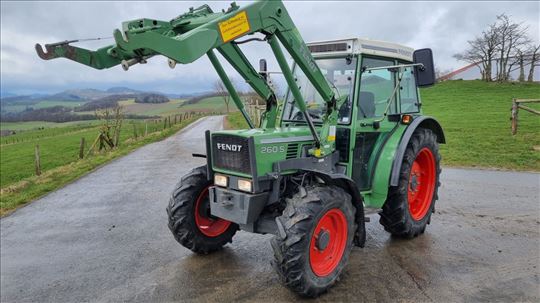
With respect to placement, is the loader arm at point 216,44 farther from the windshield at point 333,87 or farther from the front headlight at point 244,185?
the front headlight at point 244,185

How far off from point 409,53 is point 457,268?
9.32ft

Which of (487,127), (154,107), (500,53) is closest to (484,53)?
(500,53)

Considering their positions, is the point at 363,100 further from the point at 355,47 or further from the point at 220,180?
the point at 220,180

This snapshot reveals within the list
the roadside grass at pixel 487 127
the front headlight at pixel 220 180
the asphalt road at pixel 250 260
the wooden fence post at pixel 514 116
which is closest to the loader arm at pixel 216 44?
the front headlight at pixel 220 180

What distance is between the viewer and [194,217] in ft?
15.4

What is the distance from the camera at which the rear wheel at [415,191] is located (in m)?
4.86

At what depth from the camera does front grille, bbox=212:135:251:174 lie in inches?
155

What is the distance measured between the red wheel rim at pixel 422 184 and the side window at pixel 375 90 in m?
0.92

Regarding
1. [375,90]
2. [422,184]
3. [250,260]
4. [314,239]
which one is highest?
[375,90]

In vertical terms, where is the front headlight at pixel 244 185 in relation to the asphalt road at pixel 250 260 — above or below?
above

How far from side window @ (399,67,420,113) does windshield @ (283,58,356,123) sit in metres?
1.02

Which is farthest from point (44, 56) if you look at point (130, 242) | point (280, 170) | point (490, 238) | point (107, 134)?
point (107, 134)

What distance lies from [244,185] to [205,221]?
1.16m

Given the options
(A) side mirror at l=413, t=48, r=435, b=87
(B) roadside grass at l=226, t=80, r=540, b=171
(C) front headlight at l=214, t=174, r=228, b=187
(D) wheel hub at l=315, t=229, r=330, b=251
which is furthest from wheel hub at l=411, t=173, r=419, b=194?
(B) roadside grass at l=226, t=80, r=540, b=171
